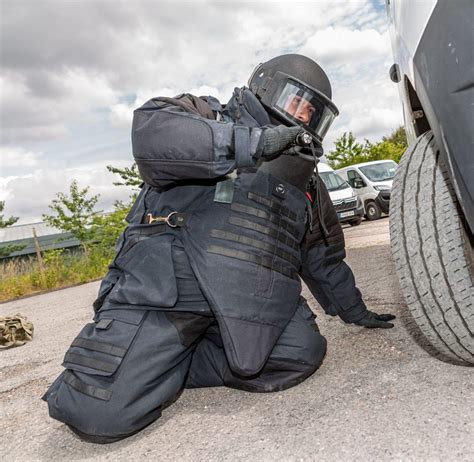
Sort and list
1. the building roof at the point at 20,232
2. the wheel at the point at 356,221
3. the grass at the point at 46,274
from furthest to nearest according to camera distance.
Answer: the building roof at the point at 20,232 < the wheel at the point at 356,221 < the grass at the point at 46,274

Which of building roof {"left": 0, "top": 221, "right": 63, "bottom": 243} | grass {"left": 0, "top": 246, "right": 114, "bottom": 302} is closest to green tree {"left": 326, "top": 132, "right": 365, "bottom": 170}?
grass {"left": 0, "top": 246, "right": 114, "bottom": 302}

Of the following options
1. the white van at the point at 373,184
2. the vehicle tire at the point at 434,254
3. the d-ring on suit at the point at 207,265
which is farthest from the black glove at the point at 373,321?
the white van at the point at 373,184

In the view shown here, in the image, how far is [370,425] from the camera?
1.34 metres

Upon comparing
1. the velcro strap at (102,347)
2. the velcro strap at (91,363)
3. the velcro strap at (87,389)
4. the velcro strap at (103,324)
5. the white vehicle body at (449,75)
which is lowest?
the velcro strap at (87,389)

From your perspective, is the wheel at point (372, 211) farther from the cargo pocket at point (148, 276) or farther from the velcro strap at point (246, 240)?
the cargo pocket at point (148, 276)

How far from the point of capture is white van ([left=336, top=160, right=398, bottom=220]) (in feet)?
38.8

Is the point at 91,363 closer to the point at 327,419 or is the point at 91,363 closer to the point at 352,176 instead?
the point at 327,419

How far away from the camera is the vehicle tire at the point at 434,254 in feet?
4.41

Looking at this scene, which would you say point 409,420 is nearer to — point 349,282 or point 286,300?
point 286,300

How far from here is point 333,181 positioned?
37.9 ft

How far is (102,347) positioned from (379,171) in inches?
459

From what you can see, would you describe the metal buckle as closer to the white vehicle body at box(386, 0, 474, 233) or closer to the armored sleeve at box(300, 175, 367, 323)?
the armored sleeve at box(300, 175, 367, 323)

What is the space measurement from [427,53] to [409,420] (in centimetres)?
95

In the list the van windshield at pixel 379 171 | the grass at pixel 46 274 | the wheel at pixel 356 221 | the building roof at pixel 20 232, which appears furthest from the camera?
the building roof at pixel 20 232
